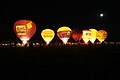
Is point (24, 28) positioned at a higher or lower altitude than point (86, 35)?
higher

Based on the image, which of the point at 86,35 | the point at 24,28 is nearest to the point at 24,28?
the point at 24,28

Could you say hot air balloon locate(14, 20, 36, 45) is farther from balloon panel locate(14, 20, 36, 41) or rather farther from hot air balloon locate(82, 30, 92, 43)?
hot air balloon locate(82, 30, 92, 43)

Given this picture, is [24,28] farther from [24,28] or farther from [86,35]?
[86,35]

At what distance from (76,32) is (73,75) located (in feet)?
111

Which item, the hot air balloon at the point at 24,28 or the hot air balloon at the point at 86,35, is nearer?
the hot air balloon at the point at 24,28

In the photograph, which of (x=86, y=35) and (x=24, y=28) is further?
(x=86, y=35)

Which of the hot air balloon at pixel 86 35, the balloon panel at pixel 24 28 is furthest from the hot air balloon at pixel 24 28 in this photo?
the hot air balloon at pixel 86 35

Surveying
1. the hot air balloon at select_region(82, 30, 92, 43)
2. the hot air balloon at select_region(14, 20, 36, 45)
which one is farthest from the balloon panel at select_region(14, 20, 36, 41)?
the hot air balloon at select_region(82, 30, 92, 43)

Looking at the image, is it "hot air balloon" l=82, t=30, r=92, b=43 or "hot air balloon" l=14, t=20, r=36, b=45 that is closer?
"hot air balloon" l=14, t=20, r=36, b=45

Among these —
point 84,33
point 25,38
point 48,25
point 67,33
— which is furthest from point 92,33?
point 48,25

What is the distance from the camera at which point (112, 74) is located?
9.16 m

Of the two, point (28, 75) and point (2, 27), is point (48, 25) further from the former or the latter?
point (28, 75)

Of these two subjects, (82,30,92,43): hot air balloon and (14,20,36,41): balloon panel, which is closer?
(14,20,36,41): balloon panel

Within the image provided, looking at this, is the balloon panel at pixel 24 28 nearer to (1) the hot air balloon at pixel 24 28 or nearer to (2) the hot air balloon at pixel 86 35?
(1) the hot air balloon at pixel 24 28
